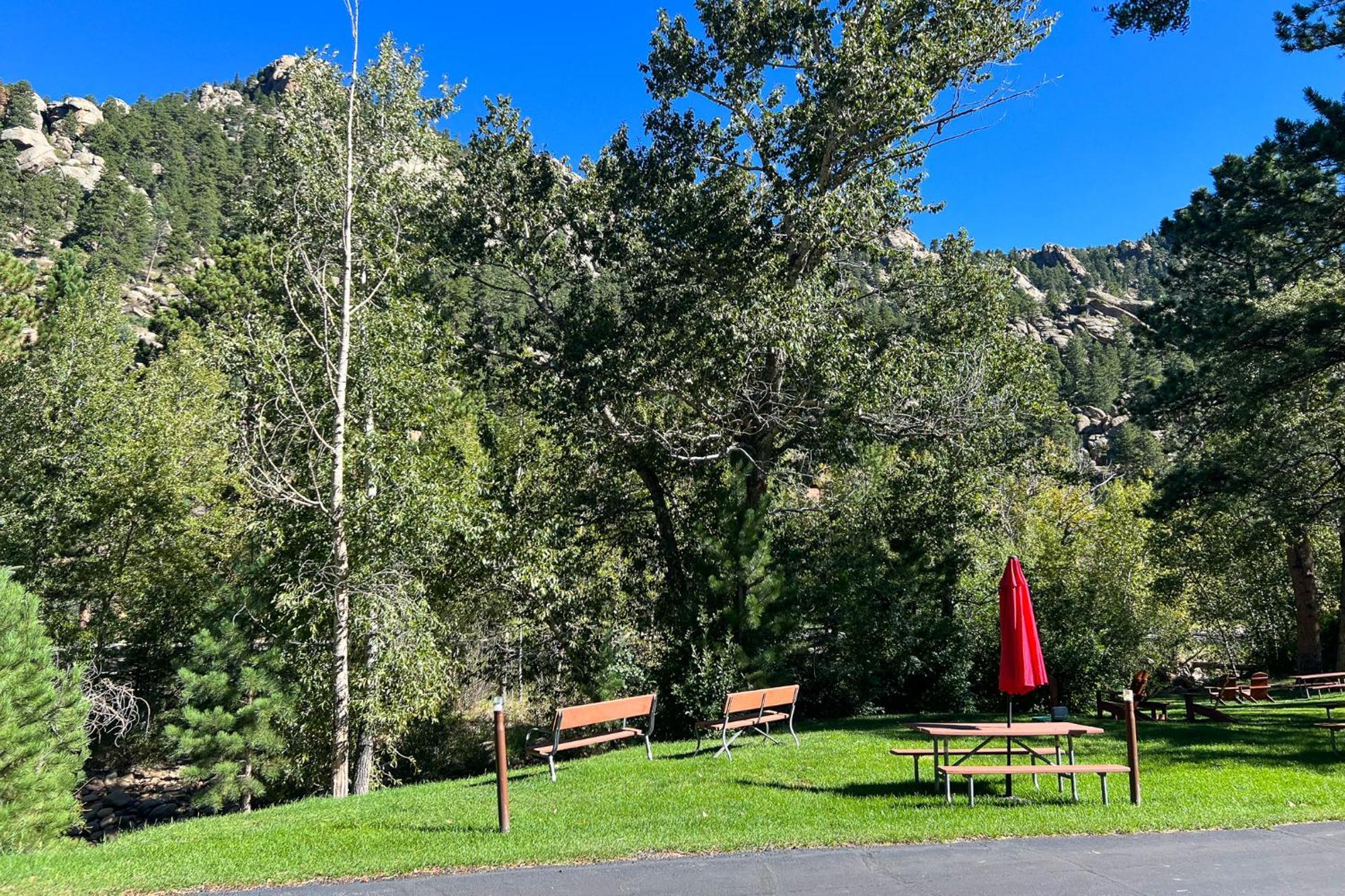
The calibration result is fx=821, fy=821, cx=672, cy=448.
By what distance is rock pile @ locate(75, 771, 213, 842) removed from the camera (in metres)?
17.3

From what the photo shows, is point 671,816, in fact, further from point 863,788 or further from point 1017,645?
point 1017,645

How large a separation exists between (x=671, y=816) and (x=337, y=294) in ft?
35.6

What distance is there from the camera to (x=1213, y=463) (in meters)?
17.0

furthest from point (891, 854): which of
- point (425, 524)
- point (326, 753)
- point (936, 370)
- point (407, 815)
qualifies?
point (326, 753)

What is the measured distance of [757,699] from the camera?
35.8 ft

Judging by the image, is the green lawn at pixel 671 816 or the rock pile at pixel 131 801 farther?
the rock pile at pixel 131 801

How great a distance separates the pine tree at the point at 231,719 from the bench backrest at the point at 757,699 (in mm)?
7625

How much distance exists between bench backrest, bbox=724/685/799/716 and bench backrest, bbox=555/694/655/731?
40.4 inches

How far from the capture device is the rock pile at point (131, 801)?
17.3 metres

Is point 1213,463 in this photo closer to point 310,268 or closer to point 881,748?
point 881,748

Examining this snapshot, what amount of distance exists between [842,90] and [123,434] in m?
16.7

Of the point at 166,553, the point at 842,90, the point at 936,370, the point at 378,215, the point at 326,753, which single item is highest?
the point at 842,90

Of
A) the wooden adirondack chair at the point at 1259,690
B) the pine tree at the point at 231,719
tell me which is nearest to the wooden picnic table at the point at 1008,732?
the pine tree at the point at 231,719

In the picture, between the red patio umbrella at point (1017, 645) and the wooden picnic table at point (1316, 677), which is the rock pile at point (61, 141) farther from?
the wooden picnic table at point (1316, 677)
